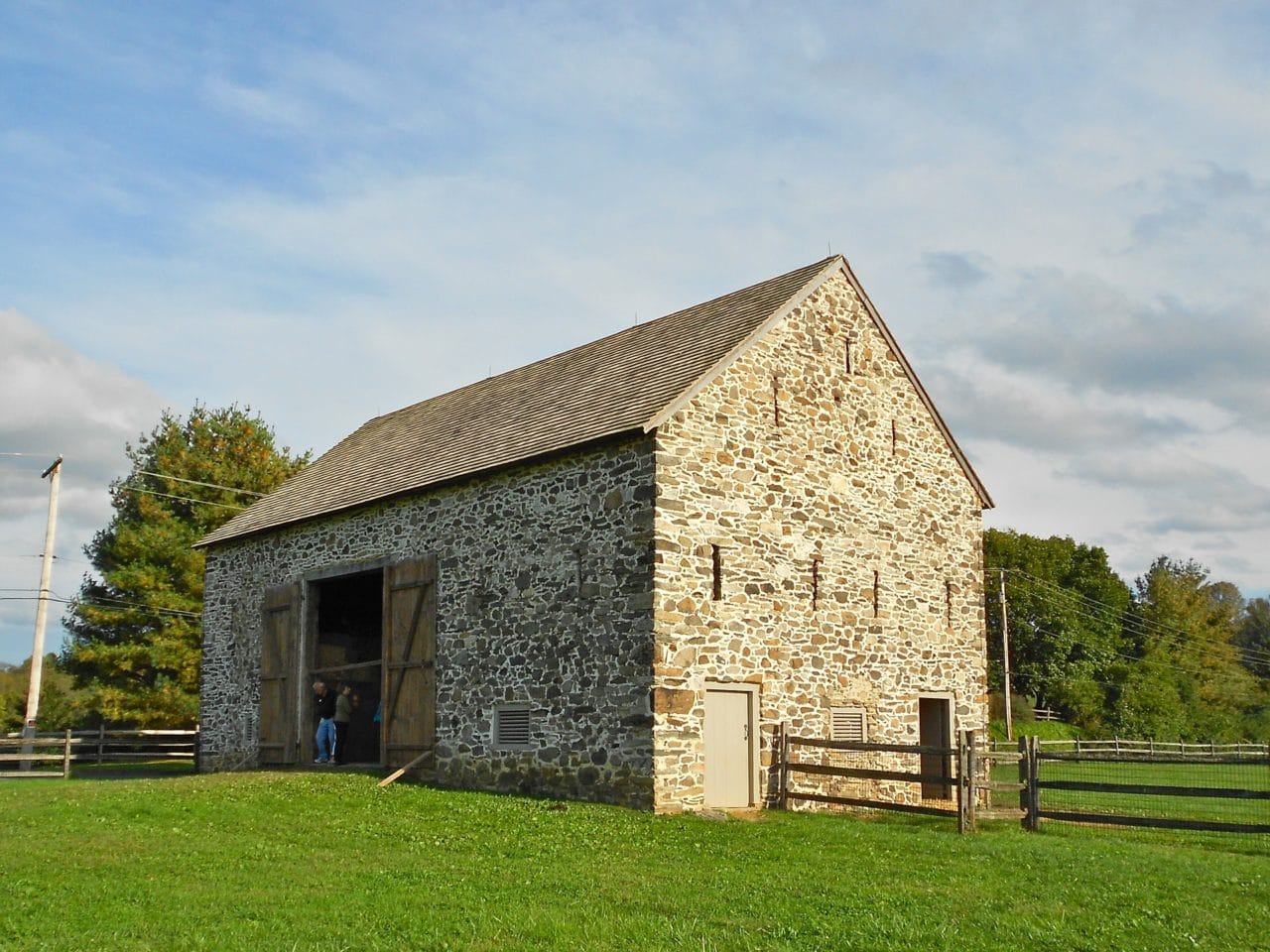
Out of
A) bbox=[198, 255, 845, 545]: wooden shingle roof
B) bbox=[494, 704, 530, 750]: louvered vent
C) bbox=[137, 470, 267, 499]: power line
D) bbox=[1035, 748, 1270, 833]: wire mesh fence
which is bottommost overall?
bbox=[1035, 748, 1270, 833]: wire mesh fence

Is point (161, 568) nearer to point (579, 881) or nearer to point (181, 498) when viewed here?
point (181, 498)

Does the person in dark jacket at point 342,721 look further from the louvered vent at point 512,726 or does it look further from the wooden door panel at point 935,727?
the wooden door panel at point 935,727

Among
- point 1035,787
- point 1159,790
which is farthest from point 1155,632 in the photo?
point 1159,790

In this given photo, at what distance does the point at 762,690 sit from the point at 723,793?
5.31 feet

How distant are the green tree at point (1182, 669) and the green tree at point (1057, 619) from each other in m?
1.97

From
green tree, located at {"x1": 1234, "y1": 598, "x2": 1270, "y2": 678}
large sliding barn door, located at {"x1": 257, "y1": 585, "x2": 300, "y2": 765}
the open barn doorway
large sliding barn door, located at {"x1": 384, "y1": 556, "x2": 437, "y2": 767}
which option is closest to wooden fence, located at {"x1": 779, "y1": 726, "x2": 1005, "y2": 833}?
large sliding barn door, located at {"x1": 384, "y1": 556, "x2": 437, "y2": 767}

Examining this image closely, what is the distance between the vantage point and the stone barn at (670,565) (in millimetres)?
17109

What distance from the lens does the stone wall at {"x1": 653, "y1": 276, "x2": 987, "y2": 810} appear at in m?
17.0

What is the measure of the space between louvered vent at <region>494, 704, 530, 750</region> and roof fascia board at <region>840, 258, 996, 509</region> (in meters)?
8.77

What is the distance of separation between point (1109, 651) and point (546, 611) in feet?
161

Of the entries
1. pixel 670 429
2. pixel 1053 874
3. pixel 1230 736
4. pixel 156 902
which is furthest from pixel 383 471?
pixel 1230 736

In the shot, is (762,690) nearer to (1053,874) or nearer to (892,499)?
(892,499)

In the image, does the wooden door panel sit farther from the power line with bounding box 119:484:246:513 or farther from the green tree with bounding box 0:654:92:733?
the green tree with bounding box 0:654:92:733

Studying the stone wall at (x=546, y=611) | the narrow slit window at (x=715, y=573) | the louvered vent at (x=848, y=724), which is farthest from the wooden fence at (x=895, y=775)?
the stone wall at (x=546, y=611)
